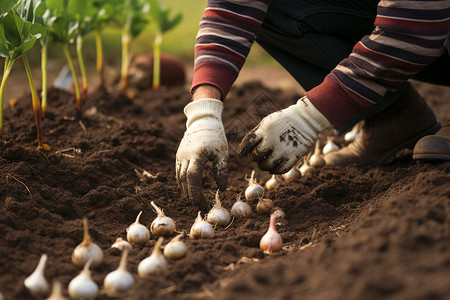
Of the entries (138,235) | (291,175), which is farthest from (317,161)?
(138,235)

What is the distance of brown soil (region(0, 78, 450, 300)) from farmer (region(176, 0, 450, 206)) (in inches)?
7.9

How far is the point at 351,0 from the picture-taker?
7.61 feet

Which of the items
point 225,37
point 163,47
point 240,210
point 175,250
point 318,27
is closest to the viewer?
point 175,250

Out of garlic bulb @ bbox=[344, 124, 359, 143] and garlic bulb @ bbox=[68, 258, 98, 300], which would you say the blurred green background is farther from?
garlic bulb @ bbox=[68, 258, 98, 300]

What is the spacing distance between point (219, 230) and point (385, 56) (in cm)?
87

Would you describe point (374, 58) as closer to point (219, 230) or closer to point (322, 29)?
point (322, 29)

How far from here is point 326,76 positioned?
193 cm

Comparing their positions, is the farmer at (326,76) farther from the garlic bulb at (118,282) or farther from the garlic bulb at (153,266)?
the garlic bulb at (118,282)

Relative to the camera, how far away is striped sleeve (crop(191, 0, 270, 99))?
2018 millimetres

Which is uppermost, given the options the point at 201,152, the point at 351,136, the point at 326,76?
the point at 326,76

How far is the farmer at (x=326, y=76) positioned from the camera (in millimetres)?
1797

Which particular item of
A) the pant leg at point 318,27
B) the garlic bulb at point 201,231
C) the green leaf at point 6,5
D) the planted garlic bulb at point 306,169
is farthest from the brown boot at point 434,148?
the green leaf at point 6,5

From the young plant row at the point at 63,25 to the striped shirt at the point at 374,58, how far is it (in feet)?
2.42

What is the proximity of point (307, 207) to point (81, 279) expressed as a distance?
0.97m
